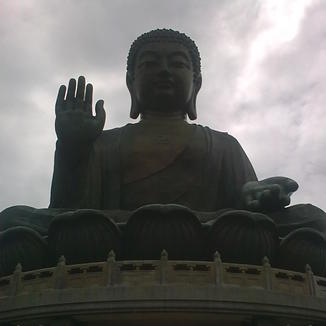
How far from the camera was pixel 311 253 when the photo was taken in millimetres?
9148

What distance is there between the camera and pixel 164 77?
11969 millimetres

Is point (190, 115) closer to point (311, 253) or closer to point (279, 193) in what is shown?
point (279, 193)

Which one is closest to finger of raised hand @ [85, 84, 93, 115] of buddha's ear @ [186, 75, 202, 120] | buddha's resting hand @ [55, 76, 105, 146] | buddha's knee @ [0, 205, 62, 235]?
buddha's resting hand @ [55, 76, 105, 146]

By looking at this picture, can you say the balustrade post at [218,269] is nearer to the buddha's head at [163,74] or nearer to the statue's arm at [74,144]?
the statue's arm at [74,144]

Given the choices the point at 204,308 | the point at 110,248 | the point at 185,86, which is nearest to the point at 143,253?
the point at 110,248

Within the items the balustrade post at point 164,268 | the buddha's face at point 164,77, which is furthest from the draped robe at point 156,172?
the balustrade post at point 164,268

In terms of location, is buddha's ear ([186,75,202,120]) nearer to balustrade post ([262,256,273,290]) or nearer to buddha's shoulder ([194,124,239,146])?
buddha's shoulder ([194,124,239,146])

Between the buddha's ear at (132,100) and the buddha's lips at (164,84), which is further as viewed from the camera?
the buddha's ear at (132,100)

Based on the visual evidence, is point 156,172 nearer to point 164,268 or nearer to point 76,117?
point 76,117

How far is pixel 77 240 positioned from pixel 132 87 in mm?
4684

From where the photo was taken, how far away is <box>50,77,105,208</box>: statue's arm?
9992 mm

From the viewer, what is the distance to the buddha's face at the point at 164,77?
1204 cm

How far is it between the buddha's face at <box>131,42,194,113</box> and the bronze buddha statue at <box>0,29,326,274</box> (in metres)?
0.02

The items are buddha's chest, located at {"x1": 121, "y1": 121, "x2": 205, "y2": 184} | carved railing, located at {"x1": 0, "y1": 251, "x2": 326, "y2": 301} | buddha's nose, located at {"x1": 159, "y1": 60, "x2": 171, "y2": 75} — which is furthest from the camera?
buddha's nose, located at {"x1": 159, "y1": 60, "x2": 171, "y2": 75}
